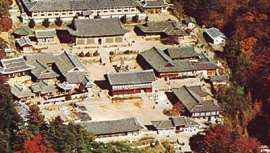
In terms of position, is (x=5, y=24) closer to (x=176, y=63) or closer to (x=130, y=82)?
(x=130, y=82)

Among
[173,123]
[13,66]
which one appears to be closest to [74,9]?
[13,66]

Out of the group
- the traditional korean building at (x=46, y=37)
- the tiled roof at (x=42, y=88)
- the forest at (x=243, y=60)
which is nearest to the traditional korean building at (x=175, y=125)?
the forest at (x=243, y=60)

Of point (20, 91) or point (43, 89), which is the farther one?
point (43, 89)

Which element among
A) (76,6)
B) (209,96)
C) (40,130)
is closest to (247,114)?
(209,96)

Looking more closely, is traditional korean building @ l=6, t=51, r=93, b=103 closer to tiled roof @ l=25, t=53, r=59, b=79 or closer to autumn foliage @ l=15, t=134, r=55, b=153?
tiled roof @ l=25, t=53, r=59, b=79

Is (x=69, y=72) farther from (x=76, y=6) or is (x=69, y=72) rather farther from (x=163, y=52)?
(x=76, y=6)
